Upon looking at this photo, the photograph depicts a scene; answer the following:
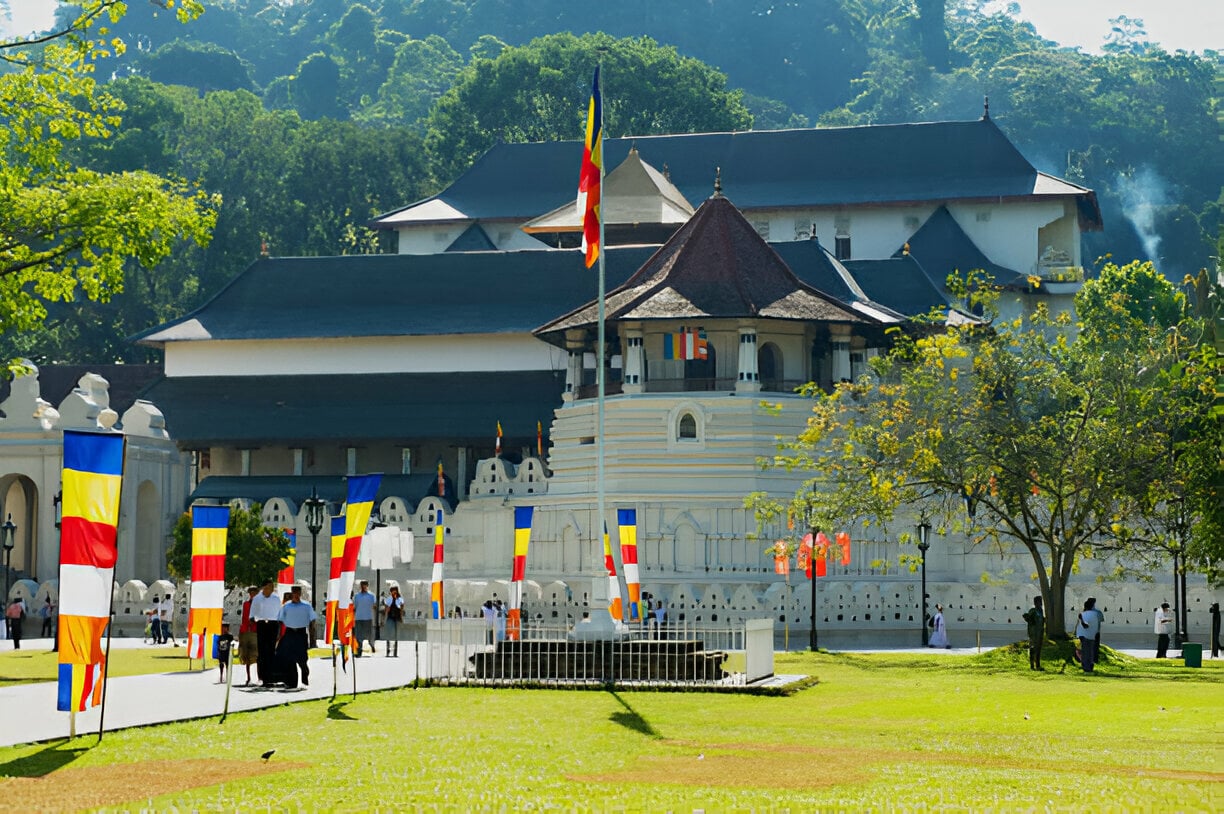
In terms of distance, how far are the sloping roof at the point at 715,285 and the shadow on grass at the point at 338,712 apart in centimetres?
3058

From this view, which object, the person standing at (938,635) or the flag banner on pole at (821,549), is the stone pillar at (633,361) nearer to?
the flag banner on pole at (821,549)

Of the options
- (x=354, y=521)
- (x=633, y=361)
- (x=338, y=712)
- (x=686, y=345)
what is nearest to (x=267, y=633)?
(x=354, y=521)

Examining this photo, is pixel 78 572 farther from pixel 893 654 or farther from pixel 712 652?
pixel 893 654

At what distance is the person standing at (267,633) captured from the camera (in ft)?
89.4

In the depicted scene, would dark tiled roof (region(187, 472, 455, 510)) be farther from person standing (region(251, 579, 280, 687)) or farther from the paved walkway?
person standing (region(251, 579, 280, 687))

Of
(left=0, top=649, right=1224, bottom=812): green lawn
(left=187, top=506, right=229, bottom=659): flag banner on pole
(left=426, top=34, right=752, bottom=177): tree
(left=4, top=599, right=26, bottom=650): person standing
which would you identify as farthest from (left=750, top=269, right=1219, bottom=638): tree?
(left=426, top=34, right=752, bottom=177): tree

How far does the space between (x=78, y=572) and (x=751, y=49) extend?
15928cm

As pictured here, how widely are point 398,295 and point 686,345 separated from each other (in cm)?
1756

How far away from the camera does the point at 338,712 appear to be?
74.9ft

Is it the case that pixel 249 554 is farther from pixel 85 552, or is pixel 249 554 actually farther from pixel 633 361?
pixel 85 552

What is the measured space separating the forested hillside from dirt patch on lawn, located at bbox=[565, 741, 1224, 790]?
66.2 m

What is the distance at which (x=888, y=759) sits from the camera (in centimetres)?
1819

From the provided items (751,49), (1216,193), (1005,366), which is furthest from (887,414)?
(751,49)

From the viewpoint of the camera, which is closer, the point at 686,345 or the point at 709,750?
the point at 709,750
